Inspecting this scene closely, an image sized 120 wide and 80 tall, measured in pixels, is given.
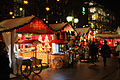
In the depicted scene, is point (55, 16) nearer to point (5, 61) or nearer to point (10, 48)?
point (10, 48)

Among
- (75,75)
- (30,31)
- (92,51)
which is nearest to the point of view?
(75,75)

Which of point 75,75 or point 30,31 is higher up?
point 30,31

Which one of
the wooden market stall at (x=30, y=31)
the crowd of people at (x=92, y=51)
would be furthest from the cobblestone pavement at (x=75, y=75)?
the crowd of people at (x=92, y=51)

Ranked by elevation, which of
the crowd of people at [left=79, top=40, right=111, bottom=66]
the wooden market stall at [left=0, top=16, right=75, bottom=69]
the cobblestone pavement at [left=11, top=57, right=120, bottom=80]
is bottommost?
the cobblestone pavement at [left=11, top=57, right=120, bottom=80]

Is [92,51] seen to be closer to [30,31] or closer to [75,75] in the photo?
[75,75]

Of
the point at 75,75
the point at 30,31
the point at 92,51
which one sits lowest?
the point at 75,75

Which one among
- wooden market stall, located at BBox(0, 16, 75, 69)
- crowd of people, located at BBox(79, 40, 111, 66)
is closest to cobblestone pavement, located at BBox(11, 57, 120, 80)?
wooden market stall, located at BBox(0, 16, 75, 69)

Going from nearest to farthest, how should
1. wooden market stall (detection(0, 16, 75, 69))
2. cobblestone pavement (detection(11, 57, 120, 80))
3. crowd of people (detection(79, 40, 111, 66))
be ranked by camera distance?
cobblestone pavement (detection(11, 57, 120, 80)) → wooden market stall (detection(0, 16, 75, 69)) → crowd of people (detection(79, 40, 111, 66))

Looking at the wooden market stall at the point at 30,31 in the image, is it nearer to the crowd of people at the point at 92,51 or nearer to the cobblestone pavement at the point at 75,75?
the cobblestone pavement at the point at 75,75

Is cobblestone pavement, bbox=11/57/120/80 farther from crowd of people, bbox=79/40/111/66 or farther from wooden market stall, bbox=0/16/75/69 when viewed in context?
crowd of people, bbox=79/40/111/66

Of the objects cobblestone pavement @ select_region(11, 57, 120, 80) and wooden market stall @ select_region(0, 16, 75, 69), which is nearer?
cobblestone pavement @ select_region(11, 57, 120, 80)

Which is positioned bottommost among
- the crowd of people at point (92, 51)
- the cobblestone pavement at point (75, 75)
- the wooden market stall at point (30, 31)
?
the cobblestone pavement at point (75, 75)

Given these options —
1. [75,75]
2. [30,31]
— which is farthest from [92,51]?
[30,31]

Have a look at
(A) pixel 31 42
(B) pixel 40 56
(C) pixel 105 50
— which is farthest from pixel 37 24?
(C) pixel 105 50
